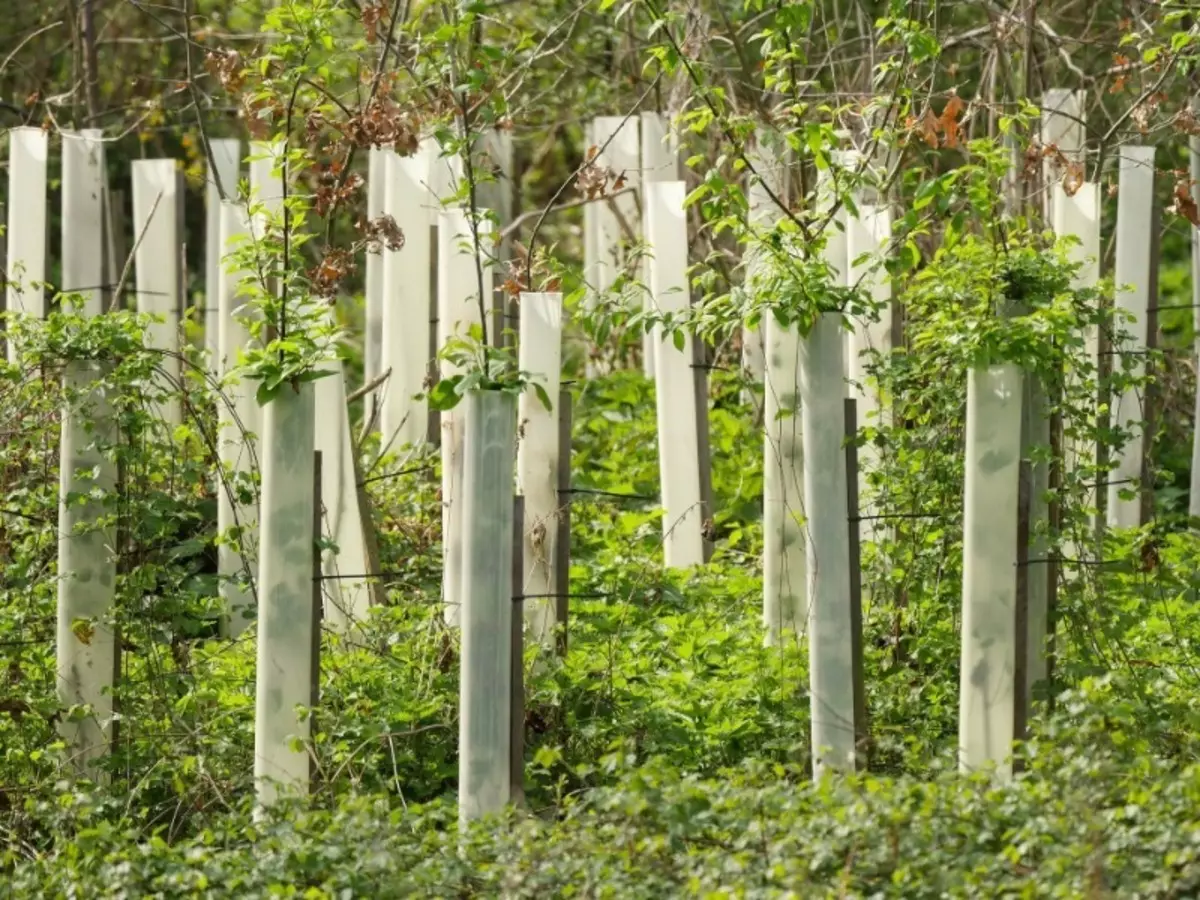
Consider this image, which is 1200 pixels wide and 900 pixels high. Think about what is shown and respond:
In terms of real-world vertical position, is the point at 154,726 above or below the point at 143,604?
below

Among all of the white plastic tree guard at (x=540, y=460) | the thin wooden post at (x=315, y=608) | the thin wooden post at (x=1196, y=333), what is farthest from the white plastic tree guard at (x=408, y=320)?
the thin wooden post at (x=1196, y=333)

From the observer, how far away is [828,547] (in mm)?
5176

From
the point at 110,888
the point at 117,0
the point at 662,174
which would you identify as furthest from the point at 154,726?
the point at 117,0

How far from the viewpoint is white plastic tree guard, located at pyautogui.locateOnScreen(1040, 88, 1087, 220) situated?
25.9ft

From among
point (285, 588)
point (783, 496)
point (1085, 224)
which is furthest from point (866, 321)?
point (285, 588)

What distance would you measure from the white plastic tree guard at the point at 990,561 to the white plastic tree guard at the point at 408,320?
11.3ft

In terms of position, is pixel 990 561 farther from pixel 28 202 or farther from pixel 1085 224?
pixel 28 202

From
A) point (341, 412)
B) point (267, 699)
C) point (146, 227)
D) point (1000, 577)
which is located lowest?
point (267, 699)

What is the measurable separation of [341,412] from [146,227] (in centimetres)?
179

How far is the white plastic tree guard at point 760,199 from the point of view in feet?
18.6

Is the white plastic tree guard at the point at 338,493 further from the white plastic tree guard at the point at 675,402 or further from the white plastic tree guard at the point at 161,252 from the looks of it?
the white plastic tree guard at the point at 161,252

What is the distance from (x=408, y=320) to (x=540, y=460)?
81.3 inches

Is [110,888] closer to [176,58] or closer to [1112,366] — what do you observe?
[1112,366]

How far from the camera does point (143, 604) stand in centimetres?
558
